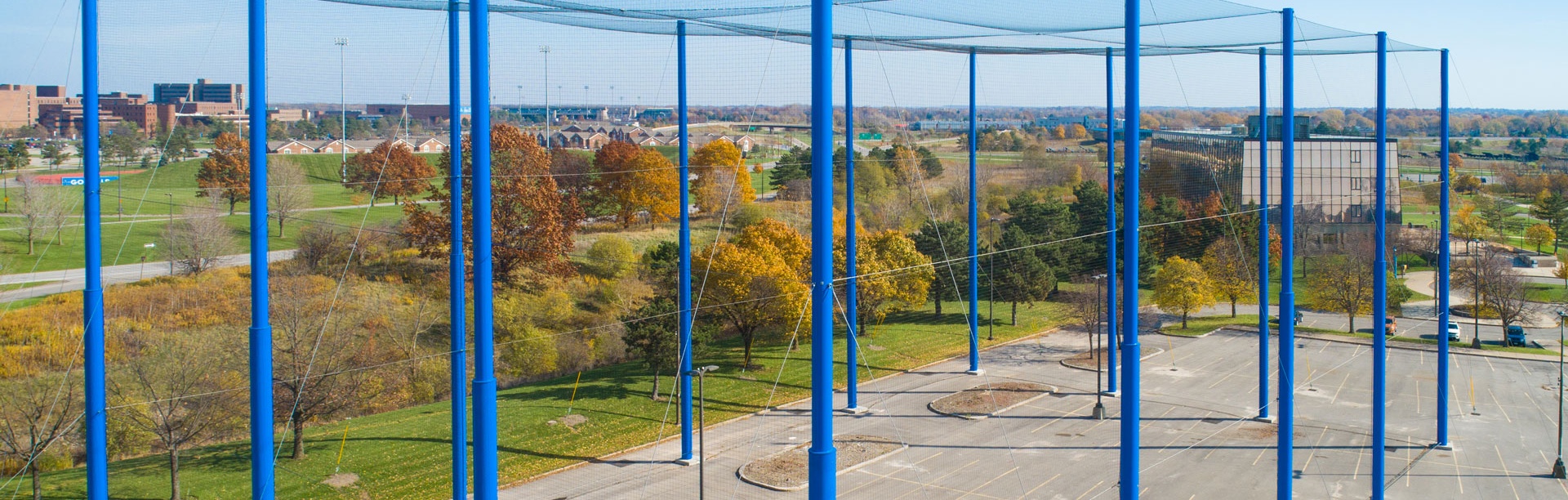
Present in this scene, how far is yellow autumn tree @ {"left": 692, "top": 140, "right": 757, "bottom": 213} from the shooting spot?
29266 millimetres

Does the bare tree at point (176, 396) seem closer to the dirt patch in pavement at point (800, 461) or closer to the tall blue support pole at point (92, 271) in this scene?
the tall blue support pole at point (92, 271)

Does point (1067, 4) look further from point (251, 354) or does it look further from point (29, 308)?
point (29, 308)

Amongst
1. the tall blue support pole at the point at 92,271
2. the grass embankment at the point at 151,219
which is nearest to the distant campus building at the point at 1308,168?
the grass embankment at the point at 151,219

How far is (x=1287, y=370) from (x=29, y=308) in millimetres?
18394

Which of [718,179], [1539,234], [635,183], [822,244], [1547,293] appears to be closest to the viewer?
[822,244]

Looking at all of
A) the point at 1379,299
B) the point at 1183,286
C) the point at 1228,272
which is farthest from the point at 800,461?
the point at 1228,272

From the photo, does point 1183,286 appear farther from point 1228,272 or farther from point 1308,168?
point 1308,168

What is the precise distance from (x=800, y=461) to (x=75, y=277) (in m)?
14.6

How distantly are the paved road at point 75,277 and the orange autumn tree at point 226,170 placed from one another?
146cm

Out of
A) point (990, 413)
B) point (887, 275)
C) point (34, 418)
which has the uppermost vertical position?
point (887, 275)

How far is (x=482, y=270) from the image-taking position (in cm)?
693

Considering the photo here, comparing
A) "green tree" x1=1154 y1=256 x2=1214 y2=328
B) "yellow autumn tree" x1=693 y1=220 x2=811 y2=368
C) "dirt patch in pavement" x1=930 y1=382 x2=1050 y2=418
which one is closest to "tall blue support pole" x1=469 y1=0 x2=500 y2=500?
"dirt patch in pavement" x1=930 y1=382 x2=1050 y2=418

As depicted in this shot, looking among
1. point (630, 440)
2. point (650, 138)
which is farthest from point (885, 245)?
point (630, 440)

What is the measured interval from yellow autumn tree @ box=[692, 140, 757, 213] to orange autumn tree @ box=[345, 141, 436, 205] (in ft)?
22.5
